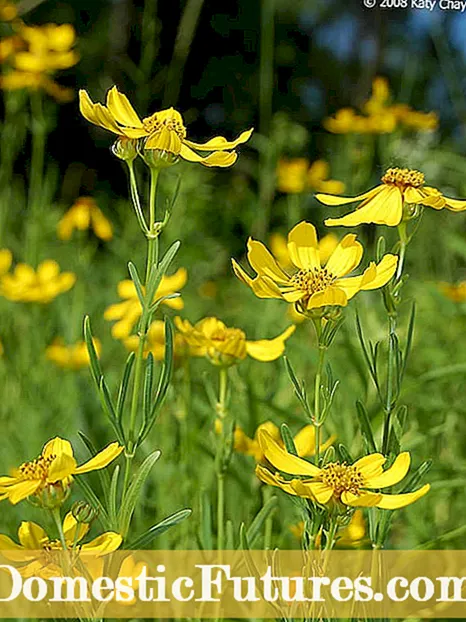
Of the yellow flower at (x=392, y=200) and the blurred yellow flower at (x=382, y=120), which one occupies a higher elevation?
the blurred yellow flower at (x=382, y=120)

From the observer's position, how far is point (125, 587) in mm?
382

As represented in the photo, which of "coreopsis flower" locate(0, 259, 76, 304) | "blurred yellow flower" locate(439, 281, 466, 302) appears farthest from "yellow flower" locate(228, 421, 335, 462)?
"coreopsis flower" locate(0, 259, 76, 304)

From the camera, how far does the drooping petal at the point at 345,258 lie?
37cm

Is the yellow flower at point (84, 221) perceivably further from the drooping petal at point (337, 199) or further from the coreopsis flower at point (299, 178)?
the drooping petal at point (337, 199)

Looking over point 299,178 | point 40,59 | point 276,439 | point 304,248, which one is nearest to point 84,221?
point 40,59

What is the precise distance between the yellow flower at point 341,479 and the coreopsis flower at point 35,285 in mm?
664

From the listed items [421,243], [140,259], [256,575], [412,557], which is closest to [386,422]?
[256,575]

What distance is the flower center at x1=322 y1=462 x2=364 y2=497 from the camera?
1.06 ft

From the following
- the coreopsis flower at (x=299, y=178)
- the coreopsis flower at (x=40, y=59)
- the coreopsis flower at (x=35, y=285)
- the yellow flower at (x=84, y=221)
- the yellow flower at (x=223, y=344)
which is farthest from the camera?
the coreopsis flower at (x=299, y=178)

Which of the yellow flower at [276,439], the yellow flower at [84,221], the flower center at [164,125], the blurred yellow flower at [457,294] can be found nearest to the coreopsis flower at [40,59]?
the yellow flower at [84,221]

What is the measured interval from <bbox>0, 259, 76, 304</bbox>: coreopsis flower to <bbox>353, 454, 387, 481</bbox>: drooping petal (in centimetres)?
68

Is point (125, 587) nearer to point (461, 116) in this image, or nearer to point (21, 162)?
point (461, 116)

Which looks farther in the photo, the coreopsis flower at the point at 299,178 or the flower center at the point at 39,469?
the coreopsis flower at the point at 299,178

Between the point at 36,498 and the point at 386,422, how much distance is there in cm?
13
